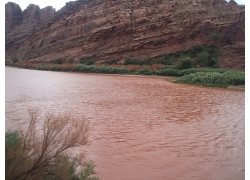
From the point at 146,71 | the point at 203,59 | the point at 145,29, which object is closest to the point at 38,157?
the point at 146,71

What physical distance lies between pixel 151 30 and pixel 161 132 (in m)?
36.2

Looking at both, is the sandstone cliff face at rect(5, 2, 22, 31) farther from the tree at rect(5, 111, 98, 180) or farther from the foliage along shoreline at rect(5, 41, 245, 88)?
the tree at rect(5, 111, 98, 180)

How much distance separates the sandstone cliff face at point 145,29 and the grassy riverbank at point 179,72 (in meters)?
5.69

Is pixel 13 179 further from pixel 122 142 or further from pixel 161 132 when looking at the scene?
pixel 161 132

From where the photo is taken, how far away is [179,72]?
2825 cm

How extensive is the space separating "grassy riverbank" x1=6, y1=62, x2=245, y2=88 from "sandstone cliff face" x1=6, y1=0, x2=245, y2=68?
5.69 meters

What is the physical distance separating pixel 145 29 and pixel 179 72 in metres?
16.1

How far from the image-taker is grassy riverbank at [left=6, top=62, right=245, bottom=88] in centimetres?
2002

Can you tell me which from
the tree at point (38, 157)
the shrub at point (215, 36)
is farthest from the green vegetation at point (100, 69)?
the tree at point (38, 157)

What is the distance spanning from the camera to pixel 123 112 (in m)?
9.68

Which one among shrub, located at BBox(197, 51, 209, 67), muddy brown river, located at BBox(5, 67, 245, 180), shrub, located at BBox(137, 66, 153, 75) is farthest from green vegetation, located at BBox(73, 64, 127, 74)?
muddy brown river, located at BBox(5, 67, 245, 180)

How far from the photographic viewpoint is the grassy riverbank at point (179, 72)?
20016mm

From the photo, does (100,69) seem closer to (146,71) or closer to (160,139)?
(146,71)

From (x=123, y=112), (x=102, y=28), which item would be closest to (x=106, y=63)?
(x=102, y=28)
